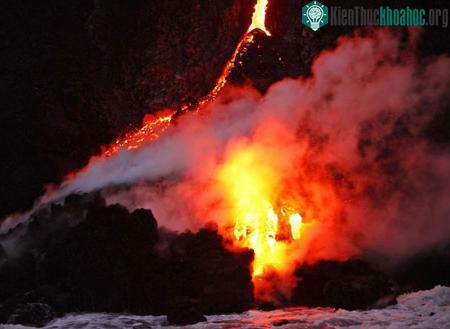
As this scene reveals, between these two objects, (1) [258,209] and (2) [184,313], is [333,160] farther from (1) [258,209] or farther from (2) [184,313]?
(2) [184,313]

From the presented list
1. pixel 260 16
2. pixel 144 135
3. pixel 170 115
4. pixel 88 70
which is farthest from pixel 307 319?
pixel 260 16

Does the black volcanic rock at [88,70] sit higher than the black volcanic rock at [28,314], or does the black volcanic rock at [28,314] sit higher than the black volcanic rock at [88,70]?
the black volcanic rock at [88,70]

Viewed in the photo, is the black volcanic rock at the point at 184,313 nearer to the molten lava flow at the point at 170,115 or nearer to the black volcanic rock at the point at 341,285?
the black volcanic rock at the point at 341,285

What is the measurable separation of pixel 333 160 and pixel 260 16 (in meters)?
9.12

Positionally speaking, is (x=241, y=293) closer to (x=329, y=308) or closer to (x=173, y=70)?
(x=329, y=308)

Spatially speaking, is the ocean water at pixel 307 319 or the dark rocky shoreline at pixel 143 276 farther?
the dark rocky shoreline at pixel 143 276

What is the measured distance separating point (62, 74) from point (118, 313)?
35.1 feet

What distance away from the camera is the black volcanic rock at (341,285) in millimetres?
14992

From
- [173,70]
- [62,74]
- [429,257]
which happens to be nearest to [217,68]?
[173,70]
